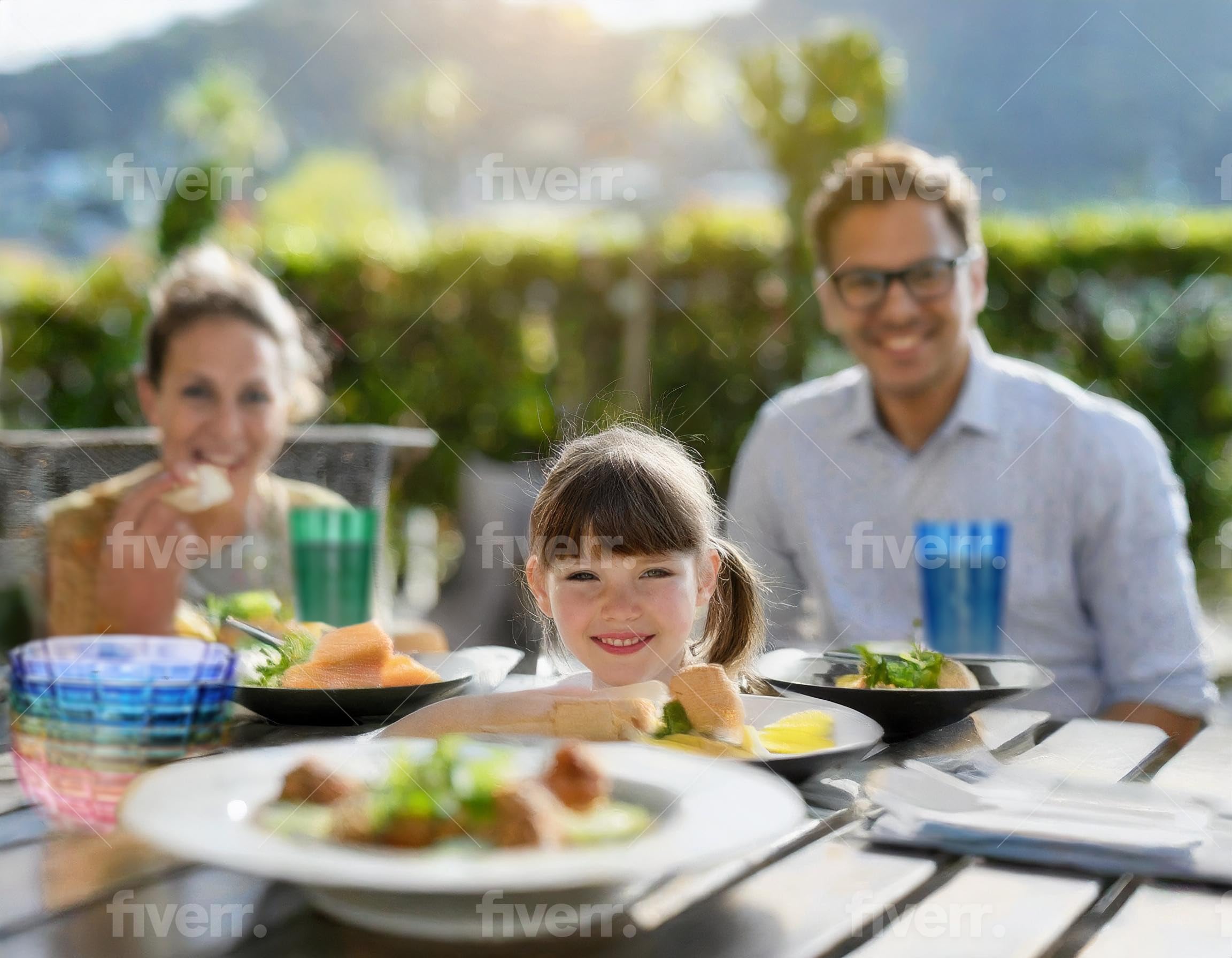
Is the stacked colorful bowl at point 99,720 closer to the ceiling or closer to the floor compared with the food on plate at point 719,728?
closer to the ceiling

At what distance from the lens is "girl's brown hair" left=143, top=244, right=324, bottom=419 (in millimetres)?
2291

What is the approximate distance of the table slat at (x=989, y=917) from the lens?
26.9 inches

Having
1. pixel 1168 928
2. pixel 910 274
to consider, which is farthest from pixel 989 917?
pixel 910 274

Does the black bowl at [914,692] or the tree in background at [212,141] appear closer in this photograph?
the black bowl at [914,692]

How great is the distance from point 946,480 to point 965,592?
25.8 inches

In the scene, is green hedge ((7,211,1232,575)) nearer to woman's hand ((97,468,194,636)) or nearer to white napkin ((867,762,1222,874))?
woman's hand ((97,468,194,636))

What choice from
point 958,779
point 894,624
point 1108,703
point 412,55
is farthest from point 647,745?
point 412,55

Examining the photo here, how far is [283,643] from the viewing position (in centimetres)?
124

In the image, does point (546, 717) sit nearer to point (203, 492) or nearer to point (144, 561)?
point (144, 561)

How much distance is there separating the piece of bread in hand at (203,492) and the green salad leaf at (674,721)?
1.39 meters

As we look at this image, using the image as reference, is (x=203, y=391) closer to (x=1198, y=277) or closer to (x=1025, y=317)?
(x=1025, y=317)

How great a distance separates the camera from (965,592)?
4.86 ft

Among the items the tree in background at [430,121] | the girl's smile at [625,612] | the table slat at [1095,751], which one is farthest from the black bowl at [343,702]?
the tree in background at [430,121]

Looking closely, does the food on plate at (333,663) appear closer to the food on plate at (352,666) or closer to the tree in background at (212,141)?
the food on plate at (352,666)
